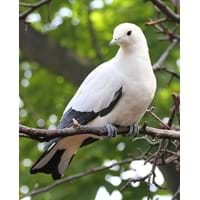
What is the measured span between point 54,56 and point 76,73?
0.35ft

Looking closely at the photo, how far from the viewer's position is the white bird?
123 centimetres

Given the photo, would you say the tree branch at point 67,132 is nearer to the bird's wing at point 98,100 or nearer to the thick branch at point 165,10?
the bird's wing at point 98,100

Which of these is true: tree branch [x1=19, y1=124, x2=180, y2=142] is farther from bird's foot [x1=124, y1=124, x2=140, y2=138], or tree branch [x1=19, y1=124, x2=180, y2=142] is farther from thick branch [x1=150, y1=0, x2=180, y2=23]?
thick branch [x1=150, y1=0, x2=180, y2=23]

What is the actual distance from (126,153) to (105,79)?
0.47 m

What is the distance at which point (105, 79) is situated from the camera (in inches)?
49.4

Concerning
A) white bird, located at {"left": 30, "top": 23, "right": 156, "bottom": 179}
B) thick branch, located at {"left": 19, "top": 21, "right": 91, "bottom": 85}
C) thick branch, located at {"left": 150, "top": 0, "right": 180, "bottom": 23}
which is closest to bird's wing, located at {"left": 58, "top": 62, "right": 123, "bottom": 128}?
white bird, located at {"left": 30, "top": 23, "right": 156, "bottom": 179}

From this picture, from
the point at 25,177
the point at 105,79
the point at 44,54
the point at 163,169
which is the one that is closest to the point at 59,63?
the point at 44,54

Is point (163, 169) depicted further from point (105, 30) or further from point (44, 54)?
point (44, 54)

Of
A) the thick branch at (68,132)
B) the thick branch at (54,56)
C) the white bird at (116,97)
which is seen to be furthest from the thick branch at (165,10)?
the thick branch at (54,56)

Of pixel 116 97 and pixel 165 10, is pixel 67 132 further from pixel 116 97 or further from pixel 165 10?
pixel 165 10

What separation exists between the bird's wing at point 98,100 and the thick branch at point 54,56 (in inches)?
27.2

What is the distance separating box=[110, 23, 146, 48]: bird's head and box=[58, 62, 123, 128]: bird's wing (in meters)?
0.05
